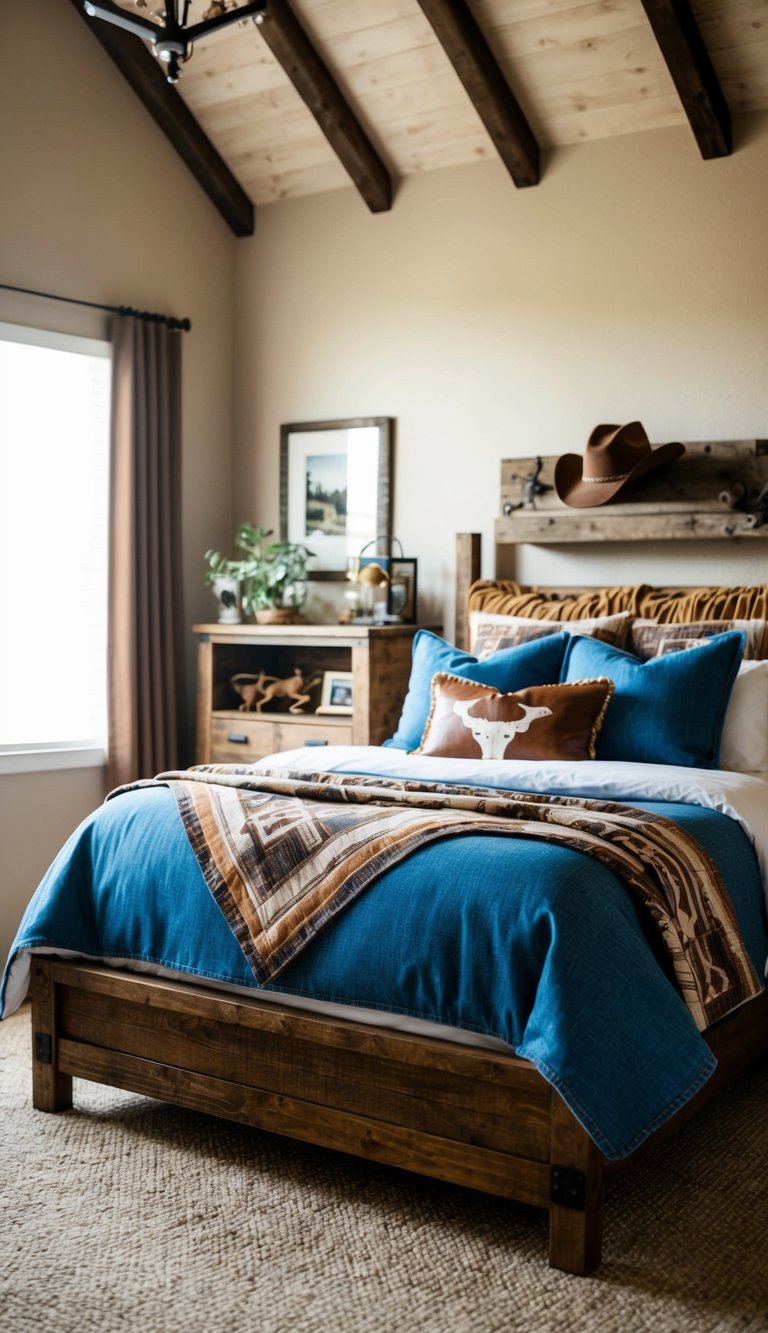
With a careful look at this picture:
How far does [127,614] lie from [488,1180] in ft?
8.99

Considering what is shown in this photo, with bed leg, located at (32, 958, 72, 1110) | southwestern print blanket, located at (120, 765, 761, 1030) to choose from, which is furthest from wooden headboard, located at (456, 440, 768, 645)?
bed leg, located at (32, 958, 72, 1110)

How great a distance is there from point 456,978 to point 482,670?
4.97ft

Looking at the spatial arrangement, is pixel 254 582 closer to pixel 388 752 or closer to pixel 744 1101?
pixel 388 752

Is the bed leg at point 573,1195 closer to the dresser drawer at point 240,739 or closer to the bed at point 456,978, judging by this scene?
the bed at point 456,978

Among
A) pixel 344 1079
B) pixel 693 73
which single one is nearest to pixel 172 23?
pixel 693 73

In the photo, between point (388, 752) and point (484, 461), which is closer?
point (388, 752)

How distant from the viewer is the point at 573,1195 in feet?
7.20

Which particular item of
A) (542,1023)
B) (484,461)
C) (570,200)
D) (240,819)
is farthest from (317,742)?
(542,1023)

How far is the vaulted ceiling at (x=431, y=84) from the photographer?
384 centimetres

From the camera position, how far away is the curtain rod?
4254mm

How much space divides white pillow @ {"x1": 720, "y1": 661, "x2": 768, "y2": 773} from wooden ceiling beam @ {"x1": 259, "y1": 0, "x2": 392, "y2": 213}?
2.40 m

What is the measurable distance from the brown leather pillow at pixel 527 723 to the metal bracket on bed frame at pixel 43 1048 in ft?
4.07

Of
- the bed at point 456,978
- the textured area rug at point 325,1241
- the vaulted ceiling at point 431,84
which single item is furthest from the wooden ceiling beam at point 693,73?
the textured area rug at point 325,1241

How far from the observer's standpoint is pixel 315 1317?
6.88ft
